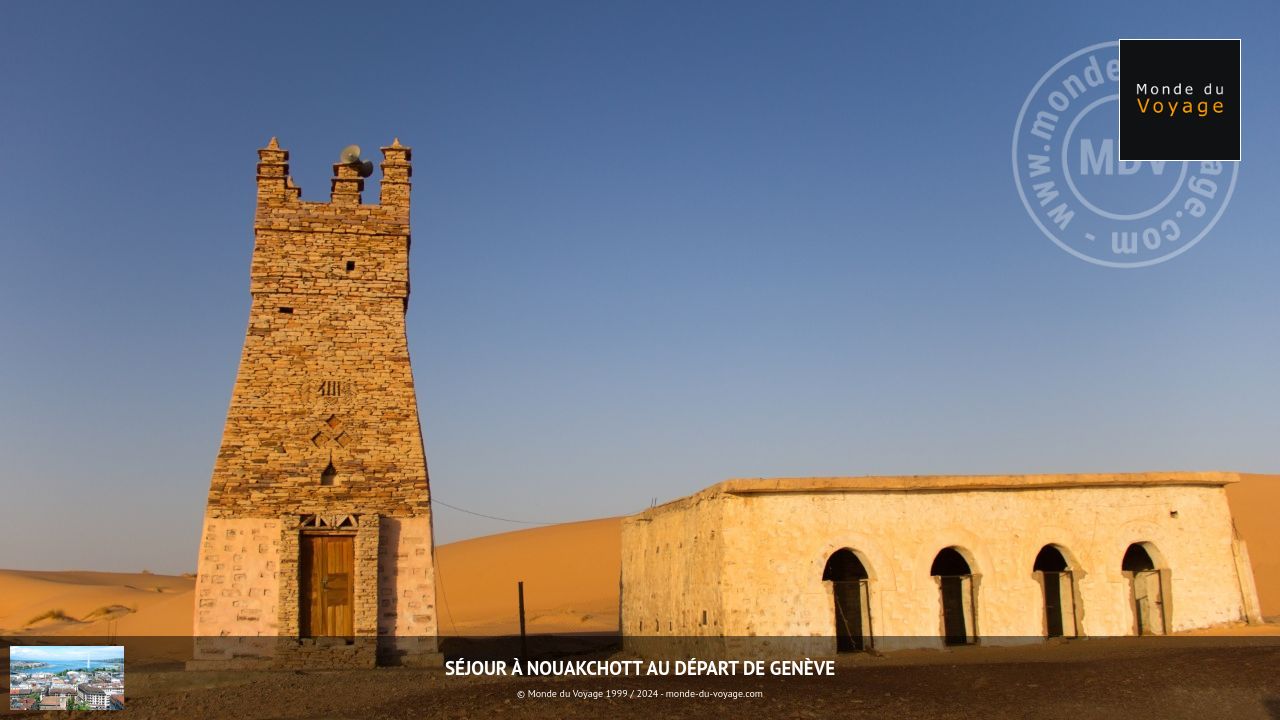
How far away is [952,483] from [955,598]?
254 centimetres

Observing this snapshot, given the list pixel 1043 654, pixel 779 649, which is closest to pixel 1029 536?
pixel 1043 654

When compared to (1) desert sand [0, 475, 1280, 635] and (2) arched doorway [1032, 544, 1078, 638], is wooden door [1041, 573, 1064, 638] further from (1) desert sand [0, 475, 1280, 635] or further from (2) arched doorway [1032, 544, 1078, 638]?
(1) desert sand [0, 475, 1280, 635]

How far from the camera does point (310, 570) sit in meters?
17.7

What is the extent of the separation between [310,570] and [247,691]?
8.59 feet

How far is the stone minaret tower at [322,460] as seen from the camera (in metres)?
17.3

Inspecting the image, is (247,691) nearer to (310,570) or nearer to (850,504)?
(310,570)

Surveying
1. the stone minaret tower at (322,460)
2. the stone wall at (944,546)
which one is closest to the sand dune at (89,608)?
the stone minaret tower at (322,460)

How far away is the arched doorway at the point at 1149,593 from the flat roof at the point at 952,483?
4.37ft

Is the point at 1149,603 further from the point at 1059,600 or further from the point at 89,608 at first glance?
the point at 89,608

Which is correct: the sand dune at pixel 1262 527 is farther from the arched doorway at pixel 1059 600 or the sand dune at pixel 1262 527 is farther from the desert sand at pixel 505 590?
the arched doorway at pixel 1059 600

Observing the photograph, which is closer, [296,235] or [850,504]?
[850,504]

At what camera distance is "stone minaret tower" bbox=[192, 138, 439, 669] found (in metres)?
17.3

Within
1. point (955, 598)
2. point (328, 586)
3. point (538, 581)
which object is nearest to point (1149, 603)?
point (955, 598)

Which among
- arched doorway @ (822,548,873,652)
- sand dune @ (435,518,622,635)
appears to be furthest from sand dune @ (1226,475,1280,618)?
sand dune @ (435,518,622,635)
